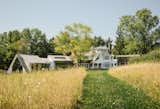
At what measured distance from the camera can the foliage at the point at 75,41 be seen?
2247 inches

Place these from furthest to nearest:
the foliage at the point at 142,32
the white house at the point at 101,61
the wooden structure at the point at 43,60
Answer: the white house at the point at 101,61, the foliage at the point at 142,32, the wooden structure at the point at 43,60

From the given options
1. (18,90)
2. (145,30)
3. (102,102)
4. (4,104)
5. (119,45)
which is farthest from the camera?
(119,45)

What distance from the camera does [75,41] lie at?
5784cm

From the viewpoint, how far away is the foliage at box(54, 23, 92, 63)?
57.1 metres

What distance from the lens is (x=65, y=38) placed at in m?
60.2

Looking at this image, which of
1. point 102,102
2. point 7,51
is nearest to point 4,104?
point 102,102

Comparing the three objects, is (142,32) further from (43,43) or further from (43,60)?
(43,43)

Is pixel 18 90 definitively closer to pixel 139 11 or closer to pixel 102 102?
pixel 102 102

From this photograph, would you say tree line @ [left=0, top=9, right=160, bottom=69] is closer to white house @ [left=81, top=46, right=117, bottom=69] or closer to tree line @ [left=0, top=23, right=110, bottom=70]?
tree line @ [left=0, top=23, right=110, bottom=70]

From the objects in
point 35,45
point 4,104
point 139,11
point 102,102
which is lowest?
point 102,102

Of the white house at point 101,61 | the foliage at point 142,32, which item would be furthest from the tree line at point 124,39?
the white house at point 101,61

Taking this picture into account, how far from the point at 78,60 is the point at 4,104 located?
5533 cm

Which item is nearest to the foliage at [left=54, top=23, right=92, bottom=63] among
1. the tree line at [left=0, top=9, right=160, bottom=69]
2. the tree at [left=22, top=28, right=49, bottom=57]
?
the tree line at [left=0, top=9, right=160, bottom=69]

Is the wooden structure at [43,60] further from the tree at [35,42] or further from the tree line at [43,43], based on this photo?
the tree at [35,42]
